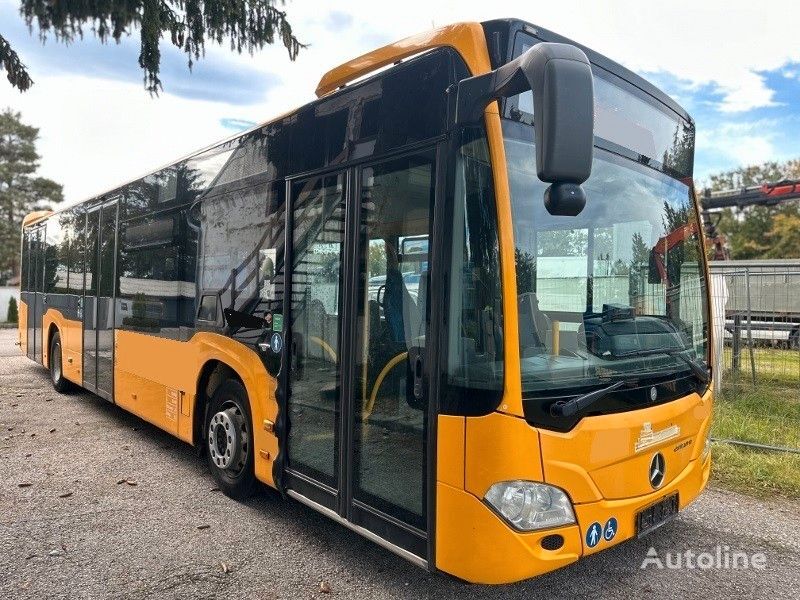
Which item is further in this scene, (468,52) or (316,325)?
(316,325)

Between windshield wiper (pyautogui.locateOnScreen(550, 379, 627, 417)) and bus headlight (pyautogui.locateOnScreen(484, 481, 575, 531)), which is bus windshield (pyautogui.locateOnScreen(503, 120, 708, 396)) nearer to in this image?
windshield wiper (pyautogui.locateOnScreen(550, 379, 627, 417))

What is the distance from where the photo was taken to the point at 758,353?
7.47 meters

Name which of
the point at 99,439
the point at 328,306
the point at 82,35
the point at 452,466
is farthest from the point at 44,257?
the point at 452,466

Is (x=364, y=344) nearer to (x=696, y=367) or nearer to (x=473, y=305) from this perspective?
(x=473, y=305)

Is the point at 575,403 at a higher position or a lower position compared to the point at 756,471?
higher

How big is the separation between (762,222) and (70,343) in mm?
41738

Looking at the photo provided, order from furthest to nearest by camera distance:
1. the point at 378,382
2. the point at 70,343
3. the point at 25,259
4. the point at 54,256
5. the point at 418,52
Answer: the point at 25,259 < the point at 54,256 < the point at 70,343 < the point at 378,382 < the point at 418,52

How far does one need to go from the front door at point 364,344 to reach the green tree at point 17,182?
42.4 m

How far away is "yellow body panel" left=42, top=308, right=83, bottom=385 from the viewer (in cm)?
795

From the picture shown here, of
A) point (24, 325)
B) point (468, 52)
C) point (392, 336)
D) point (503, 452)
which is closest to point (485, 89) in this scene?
point (468, 52)

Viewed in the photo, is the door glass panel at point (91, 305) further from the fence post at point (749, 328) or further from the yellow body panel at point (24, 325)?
the fence post at point (749, 328)

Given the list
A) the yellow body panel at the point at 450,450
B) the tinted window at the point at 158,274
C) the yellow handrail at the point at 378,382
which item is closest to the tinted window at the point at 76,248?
the tinted window at the point at 158,274

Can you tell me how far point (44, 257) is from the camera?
9867 mm

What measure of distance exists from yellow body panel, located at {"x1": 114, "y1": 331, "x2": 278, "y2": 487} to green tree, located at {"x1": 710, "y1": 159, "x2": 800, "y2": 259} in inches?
1306
